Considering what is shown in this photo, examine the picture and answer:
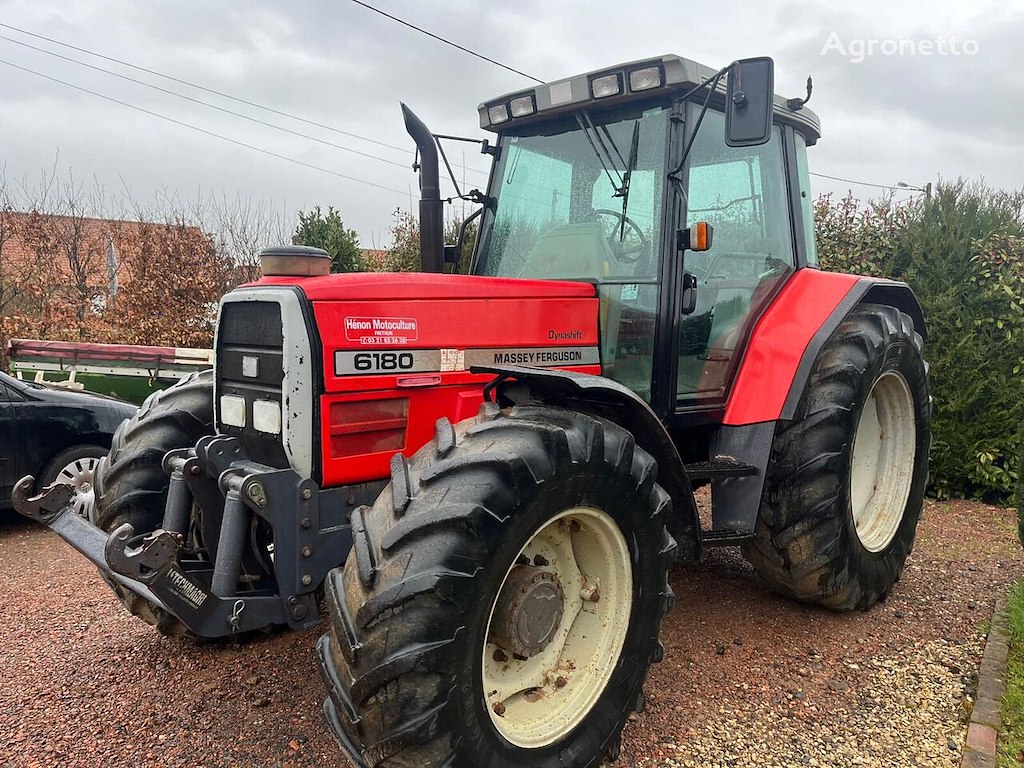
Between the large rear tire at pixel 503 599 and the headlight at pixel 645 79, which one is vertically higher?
the headlight at pixel 645 79

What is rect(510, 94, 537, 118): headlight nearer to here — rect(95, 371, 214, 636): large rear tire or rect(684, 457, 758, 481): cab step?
rect(684, 457, 758, 481): cab step

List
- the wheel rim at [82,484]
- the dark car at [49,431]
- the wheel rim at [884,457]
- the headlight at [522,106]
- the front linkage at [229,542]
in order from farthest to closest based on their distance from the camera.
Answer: the dark car at [49,431] → the wheel rim at [884,457] → the headlight at [522,106] → the wheel rim at [82,484] → the front linkage at [229,542]

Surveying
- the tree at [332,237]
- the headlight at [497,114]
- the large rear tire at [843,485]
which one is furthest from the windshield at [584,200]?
the tree at [332,237]

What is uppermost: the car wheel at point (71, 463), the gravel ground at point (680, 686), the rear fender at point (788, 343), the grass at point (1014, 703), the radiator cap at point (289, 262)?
the radiator cap at point (289, 262)

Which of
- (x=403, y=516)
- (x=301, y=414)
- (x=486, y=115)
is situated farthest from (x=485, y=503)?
(x=486, y=115)

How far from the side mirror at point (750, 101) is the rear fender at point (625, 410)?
1025mm

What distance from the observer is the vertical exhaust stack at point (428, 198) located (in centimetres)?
338

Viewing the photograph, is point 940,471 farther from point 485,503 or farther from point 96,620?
point 96,620

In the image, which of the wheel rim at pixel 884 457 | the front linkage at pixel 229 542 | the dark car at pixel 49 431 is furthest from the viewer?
the dark car at pixel 49 431

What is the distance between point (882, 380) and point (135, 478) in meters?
3.59

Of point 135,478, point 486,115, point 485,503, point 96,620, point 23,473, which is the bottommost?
point 96,620

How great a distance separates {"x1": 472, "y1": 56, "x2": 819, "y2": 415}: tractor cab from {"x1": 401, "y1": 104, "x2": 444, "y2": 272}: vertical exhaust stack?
0.80 ft

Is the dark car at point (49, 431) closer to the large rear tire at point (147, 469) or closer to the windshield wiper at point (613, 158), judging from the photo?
the large rear tire at point (147, 469)

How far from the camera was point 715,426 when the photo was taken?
3.56 m
